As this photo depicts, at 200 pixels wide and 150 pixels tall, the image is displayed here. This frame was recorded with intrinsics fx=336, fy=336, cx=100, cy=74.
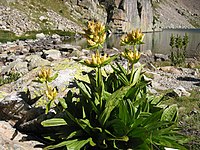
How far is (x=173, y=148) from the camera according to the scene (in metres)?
5.02

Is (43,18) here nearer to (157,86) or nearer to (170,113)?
(157,86)

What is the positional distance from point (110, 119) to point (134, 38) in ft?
4.29

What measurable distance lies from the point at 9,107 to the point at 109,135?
213 centimetres

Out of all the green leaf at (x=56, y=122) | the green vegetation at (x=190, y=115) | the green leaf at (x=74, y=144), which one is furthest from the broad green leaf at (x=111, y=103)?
the green vegetation at (x=190, y=115)

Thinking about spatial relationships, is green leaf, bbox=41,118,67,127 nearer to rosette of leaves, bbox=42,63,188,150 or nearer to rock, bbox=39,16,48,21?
rosette of leaves, bbox=42,63,188,150

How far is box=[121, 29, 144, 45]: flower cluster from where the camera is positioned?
16.8ft

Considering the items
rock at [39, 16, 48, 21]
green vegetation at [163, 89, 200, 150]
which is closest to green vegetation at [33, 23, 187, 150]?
green vegetation at [163, 89, 200, 150]

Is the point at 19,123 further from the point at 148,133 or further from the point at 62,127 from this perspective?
the point at 148,133

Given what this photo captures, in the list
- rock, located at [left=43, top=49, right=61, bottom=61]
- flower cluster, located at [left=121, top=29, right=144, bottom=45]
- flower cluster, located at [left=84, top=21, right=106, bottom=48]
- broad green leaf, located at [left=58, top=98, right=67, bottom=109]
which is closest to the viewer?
flower cluster, located at [left=84, top=21, right=106, bottom=48]

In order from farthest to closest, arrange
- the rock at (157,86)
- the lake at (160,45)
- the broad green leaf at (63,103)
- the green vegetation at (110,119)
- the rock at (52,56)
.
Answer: the lake at (160,45)
the rock at (52,56)
the rock at (157,86)
the broad green leaf at (63,103)
the green vegetation at (110,119)

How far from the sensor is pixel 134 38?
5.17 m

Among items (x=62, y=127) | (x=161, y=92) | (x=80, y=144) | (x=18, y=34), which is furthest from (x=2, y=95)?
(x=18, y=34)

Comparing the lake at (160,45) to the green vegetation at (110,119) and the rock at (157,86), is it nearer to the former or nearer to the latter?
the rock at (157,86)

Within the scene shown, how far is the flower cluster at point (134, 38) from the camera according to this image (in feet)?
16.8
